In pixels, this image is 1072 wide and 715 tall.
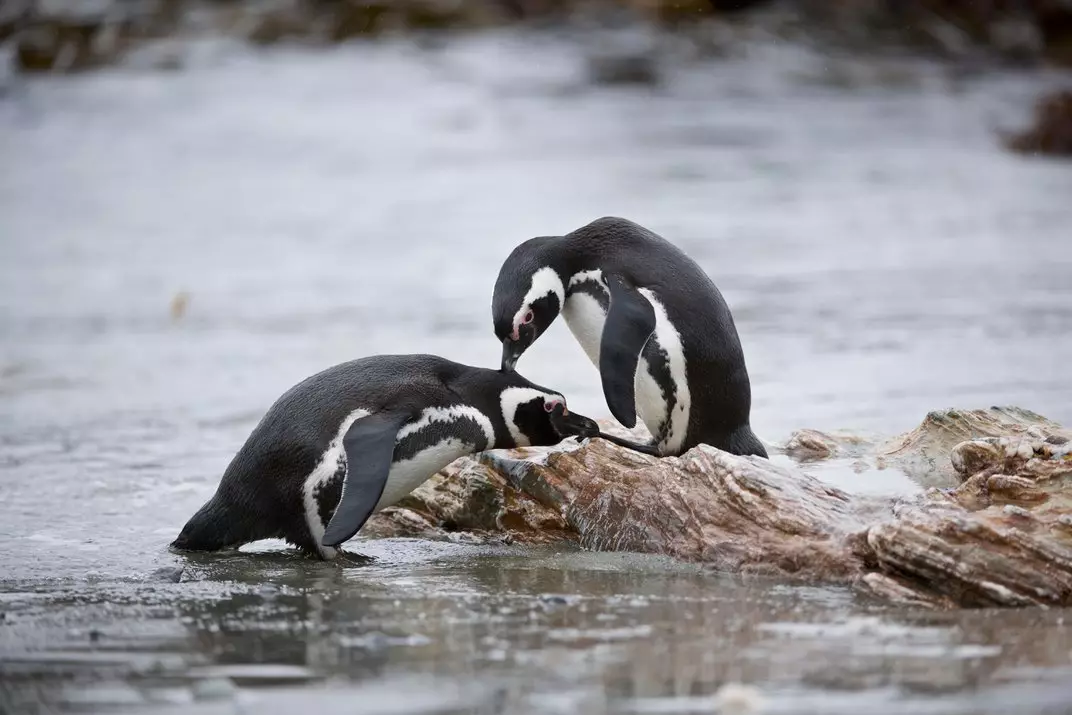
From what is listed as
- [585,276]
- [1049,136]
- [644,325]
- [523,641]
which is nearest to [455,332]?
[585,276]

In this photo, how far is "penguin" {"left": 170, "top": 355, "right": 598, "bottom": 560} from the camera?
16.0 ft

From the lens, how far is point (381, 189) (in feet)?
58.0

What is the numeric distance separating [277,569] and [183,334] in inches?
217

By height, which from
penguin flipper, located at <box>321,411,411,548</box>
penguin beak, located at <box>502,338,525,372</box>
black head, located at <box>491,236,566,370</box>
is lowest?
penguin flipper, located at <box>321,411,411,548</box>

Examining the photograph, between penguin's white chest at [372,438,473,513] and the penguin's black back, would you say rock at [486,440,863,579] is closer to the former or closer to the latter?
penguin's white chest at [372,438,473,513]

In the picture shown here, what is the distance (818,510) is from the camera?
4.57 metres

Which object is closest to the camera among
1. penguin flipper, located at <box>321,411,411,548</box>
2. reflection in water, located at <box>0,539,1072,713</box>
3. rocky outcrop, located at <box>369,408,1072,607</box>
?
reflection in water, located at <box>0,539,1072,713</box>

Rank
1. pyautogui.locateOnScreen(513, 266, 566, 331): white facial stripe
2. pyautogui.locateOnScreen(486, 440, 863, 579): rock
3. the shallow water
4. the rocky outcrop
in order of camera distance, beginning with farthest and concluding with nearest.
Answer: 1. pyautogui.locateOnScreen(513, 266, 566, 331): white facial stripe
2. pyautogui.locateOnScreen(486, 440, 863, 579): rock
3. the rocky outcrop
4. the shallow water

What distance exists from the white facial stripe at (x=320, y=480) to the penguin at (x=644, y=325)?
0.68 metres

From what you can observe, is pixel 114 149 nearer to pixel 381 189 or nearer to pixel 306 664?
pixel 381 189

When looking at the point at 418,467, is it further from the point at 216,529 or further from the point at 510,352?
the point at 216,529

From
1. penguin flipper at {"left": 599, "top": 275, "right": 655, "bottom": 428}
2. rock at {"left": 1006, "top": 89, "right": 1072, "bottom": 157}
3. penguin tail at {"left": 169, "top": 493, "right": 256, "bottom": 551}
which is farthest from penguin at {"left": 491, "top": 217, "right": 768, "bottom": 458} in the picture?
rock at {"left": 1006, "top": 89, "right": 1072, "bottom": 157}

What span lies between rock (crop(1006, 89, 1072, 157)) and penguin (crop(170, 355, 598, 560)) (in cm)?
1442

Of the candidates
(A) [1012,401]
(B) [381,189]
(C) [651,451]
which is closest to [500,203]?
(B) [381,189]
